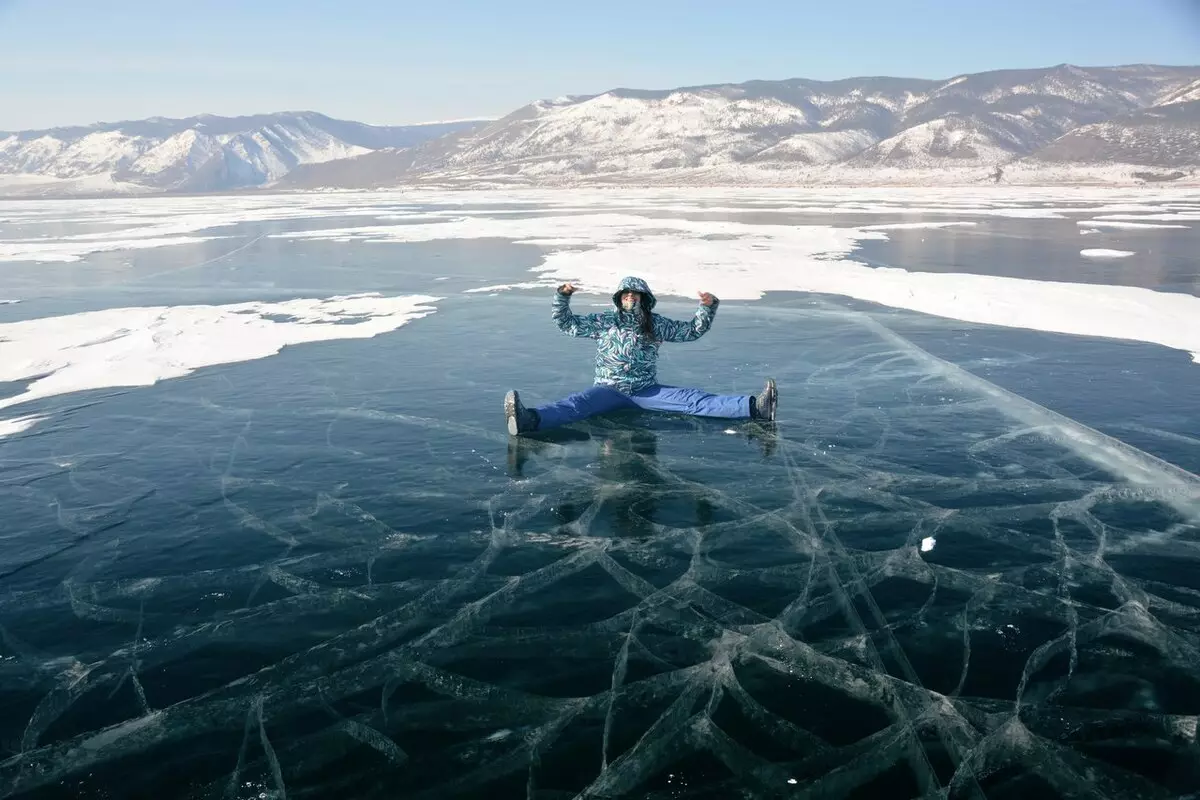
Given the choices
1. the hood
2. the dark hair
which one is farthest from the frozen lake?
the hood

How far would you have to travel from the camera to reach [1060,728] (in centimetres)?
384

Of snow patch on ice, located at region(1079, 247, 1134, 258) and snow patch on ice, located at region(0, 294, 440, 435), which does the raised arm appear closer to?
snow patch on ice, located at region(0, 294, 440, 435)

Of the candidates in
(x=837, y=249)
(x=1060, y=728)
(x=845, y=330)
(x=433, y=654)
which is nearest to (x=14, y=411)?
(x=433, y=654)

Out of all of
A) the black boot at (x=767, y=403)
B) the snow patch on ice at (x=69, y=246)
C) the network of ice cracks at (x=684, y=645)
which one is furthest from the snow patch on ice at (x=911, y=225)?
the network of ice cracks at (x=684, y=645)

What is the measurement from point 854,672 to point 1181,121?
466 ft

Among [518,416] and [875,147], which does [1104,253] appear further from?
[875,147]

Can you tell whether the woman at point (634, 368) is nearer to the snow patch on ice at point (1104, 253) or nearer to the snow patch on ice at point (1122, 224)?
the snow patch on ice at point (1104, 253)

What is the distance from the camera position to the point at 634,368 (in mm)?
8812

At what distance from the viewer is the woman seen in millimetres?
8406

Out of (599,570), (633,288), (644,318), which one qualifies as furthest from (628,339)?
(599,570)

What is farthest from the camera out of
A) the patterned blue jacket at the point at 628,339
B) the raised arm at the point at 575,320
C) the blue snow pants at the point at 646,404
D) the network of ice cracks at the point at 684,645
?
the raised arm at the point at 575,320

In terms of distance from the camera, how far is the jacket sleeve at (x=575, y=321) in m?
8.88

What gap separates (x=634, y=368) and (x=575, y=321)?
850 millimetres

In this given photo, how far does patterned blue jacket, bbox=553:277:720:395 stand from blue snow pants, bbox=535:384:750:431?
0.43ft
